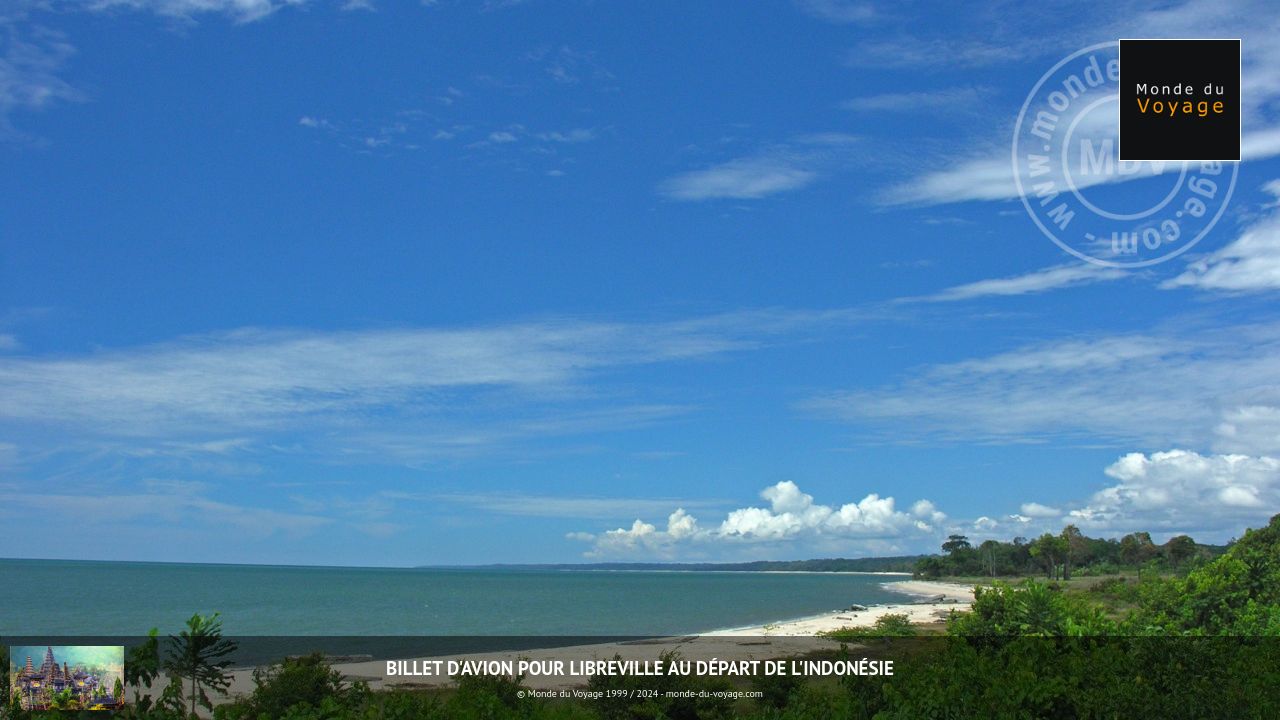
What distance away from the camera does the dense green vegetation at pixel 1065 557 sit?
8194cm

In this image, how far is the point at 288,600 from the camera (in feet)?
379

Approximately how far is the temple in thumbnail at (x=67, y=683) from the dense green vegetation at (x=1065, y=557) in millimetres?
39193

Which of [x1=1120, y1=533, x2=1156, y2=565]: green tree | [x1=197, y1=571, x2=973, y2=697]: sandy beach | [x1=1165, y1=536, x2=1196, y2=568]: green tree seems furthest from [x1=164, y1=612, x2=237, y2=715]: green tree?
[x1=1120, y1=533, x2=1156, y2=565]: green tree

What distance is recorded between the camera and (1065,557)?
106 metres

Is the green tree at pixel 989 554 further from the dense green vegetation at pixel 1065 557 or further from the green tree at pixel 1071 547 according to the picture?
the green tree at pixel 1071 547

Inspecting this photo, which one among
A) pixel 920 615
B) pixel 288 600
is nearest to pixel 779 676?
pixel 920 615

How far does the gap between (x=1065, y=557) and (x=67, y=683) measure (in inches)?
4502

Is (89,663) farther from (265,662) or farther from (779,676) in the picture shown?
(265,662)

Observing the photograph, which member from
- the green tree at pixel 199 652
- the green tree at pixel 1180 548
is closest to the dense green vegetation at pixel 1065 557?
the green tree at pixel 1180 548

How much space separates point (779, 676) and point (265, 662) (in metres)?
46.6

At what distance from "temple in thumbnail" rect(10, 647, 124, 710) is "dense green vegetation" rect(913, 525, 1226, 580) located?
39.2 metres

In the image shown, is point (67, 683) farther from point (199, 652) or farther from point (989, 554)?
point (989, 554)

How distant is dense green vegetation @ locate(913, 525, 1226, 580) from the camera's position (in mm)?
81938

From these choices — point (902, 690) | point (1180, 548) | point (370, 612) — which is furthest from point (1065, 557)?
point (902, 690)
